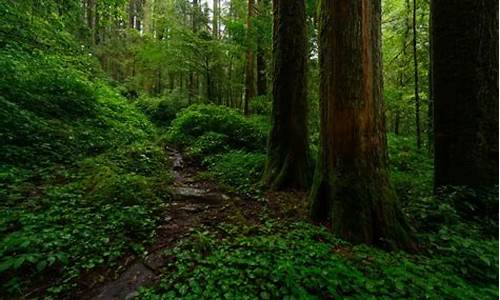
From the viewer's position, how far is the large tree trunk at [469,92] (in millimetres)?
3961

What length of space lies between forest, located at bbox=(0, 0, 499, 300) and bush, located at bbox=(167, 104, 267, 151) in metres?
1.17

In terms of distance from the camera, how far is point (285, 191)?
5340 mm

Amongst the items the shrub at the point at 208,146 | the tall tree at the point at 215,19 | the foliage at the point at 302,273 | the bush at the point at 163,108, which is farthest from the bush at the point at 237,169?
the tall tree at the point at 215,19

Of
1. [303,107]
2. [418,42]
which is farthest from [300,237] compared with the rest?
[418,42]

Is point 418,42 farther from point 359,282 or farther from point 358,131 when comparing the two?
point 359,282

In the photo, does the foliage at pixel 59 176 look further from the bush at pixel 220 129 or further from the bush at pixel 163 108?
the bush at pixel 163 108

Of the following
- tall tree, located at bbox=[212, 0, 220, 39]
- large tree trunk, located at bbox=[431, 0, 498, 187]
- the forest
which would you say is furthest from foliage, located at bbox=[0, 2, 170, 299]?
tall tree, located at bbox=[212, 0, 220, 39]

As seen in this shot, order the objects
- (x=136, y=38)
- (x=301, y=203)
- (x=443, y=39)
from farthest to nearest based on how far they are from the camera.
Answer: (x=136, y=38)
(x=301, y=203)
(x=443, y=39)

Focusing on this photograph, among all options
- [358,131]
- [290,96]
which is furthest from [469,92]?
[290,96]

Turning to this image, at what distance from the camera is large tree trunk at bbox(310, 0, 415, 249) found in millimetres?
3412

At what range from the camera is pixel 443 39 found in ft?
13.9

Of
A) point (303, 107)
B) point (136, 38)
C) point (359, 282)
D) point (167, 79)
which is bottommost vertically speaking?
point (359, 282)

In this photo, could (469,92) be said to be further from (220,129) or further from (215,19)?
(215,19)

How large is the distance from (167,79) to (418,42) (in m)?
18.5
